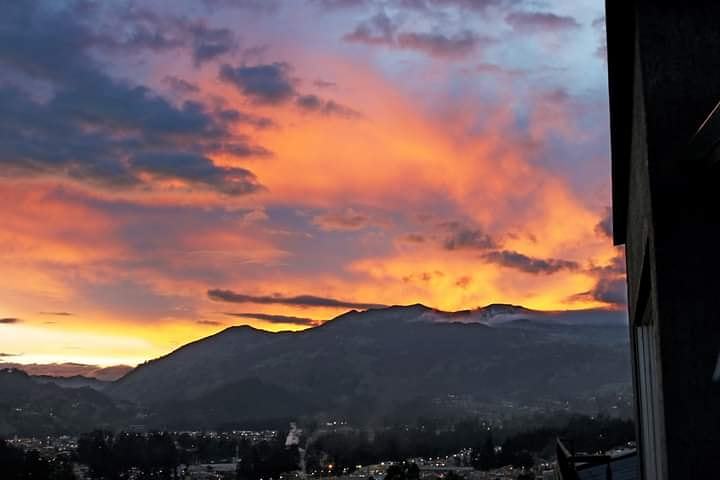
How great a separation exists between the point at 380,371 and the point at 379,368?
2877 mm

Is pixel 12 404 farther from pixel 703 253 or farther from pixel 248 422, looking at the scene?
pixel 703 253

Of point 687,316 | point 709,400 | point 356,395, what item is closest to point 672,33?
point 687,316

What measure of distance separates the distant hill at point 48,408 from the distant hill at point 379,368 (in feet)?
24.4

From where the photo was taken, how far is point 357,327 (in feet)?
610

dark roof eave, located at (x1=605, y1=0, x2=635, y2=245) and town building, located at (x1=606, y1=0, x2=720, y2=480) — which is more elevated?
dark roof eave, located at (x1=605, y1=0, x2=635, y2=245)

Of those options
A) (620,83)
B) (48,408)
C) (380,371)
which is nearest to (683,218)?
(620,83)

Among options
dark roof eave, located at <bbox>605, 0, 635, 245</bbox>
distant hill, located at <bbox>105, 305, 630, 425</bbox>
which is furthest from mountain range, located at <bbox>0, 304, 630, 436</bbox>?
dark roof eave, located at <bbox>605, 0, 635, 245</bbox>

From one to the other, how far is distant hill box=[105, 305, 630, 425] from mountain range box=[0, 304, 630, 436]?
263 millimetres

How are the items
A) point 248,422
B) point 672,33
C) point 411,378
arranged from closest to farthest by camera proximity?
point 672,33 < point 248,422 < point 411,378

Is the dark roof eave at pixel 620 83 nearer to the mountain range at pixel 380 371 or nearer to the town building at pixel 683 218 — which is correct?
the town building at pixel 683 218

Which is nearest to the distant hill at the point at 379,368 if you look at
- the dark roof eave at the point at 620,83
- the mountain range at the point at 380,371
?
the mountain range at the point at 380,371

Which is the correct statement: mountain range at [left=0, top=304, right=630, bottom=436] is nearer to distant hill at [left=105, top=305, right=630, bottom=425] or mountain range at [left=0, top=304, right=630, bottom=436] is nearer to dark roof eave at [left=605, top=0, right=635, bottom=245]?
distant hill at [left=105, top=305, right=630, bottom=425]

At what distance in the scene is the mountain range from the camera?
111 metres

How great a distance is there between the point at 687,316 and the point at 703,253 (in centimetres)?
38
